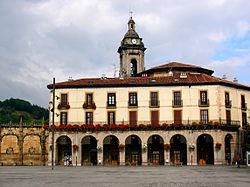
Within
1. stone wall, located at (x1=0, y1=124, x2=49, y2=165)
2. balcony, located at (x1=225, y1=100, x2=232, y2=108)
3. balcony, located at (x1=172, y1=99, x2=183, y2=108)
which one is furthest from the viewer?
stone wall, located at (x1=0, y1=124, x2=49, y2=165)

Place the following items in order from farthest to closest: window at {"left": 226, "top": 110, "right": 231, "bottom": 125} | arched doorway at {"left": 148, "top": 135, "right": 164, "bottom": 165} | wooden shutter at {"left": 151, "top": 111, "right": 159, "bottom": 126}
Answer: arched doorway at {"left": 148, "top": 135, "right": 164, "bottom": 165} → wooden shutter at {"left": 151, "top": 111, "right": 159, "bottom": 126} → window at {"left": 226, "top": 110, "right": 231, "bottom": 125}

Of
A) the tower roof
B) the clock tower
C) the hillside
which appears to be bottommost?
the hillside

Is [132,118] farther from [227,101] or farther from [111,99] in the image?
[227,101]

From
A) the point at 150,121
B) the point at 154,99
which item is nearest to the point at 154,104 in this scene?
the point at 154,99

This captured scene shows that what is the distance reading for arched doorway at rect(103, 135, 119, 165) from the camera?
58.2 m

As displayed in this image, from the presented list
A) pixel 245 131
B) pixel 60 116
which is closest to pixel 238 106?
pixel 245 131

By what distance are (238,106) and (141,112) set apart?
562 inches

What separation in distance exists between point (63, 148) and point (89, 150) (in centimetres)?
388

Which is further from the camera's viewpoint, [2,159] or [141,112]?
[2,159]

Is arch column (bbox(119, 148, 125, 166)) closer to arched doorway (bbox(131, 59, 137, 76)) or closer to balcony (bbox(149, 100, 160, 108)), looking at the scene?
balcony (bbox(149, 100, 160, 108))

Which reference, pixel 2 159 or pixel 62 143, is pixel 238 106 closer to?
pixel 62 143

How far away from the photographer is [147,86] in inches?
2279

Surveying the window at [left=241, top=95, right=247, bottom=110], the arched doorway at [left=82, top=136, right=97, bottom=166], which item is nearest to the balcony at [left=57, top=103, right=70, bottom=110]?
the arched doorway at [left=82, top=136, right=97, bottom=166]

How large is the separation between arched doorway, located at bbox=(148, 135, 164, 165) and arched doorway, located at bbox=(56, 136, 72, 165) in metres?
11.6
